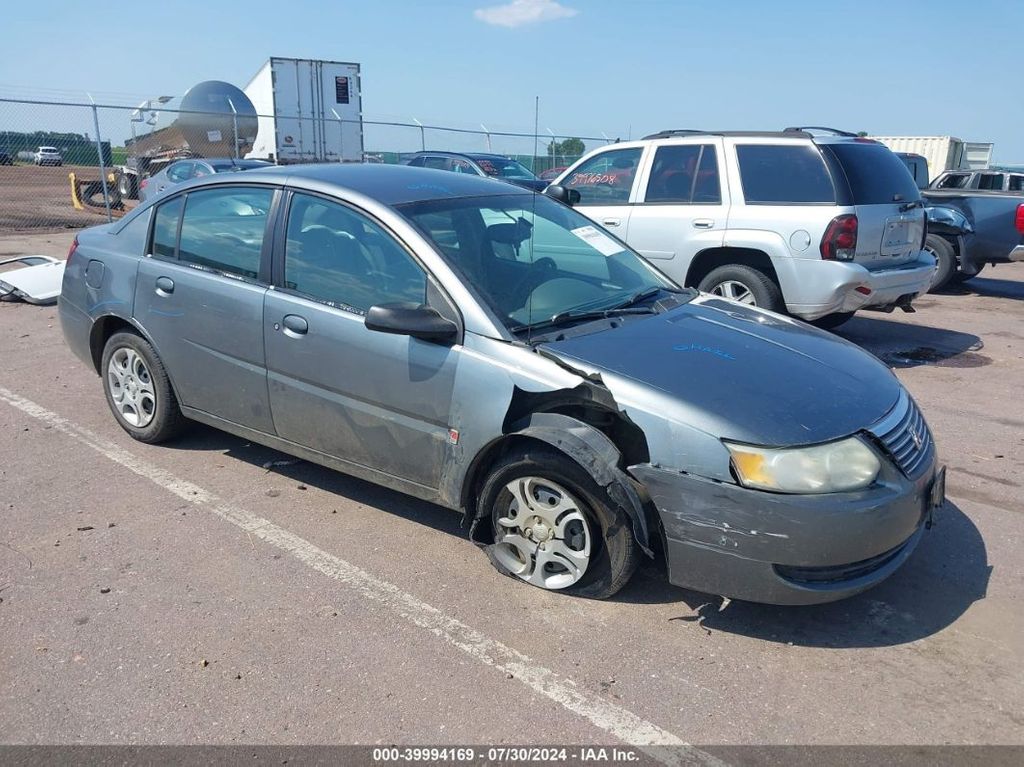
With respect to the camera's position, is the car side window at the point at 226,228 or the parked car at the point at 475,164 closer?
the car side window at the point at 226,228

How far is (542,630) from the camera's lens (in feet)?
10.8

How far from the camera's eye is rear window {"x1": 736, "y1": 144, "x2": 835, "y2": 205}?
697 cm

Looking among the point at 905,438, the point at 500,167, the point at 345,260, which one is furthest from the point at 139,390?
the point at 500,167

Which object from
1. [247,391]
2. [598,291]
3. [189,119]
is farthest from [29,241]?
[598,291]

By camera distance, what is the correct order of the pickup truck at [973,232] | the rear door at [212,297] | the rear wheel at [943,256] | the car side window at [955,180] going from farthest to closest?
1. the car side window at [955,180]
2. the rear wheel at [943,256]
3. the pickup truck at [973,232]
4. the rear door at [212,297]

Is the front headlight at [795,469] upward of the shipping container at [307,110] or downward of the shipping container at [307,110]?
downward

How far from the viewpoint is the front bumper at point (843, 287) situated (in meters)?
6.83

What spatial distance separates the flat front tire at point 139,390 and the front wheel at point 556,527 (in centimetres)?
231

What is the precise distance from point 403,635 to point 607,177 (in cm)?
615

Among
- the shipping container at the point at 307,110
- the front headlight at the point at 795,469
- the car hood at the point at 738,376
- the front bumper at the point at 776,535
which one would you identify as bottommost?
the front bumper at the point at 776,535

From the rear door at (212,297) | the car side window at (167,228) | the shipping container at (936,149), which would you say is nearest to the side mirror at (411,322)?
the rear door at (212,297)

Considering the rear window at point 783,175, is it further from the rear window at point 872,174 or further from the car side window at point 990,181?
the car side window at point 990,181

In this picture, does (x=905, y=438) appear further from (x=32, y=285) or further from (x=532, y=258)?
(x=32, y=285)

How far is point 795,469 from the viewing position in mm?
3035
